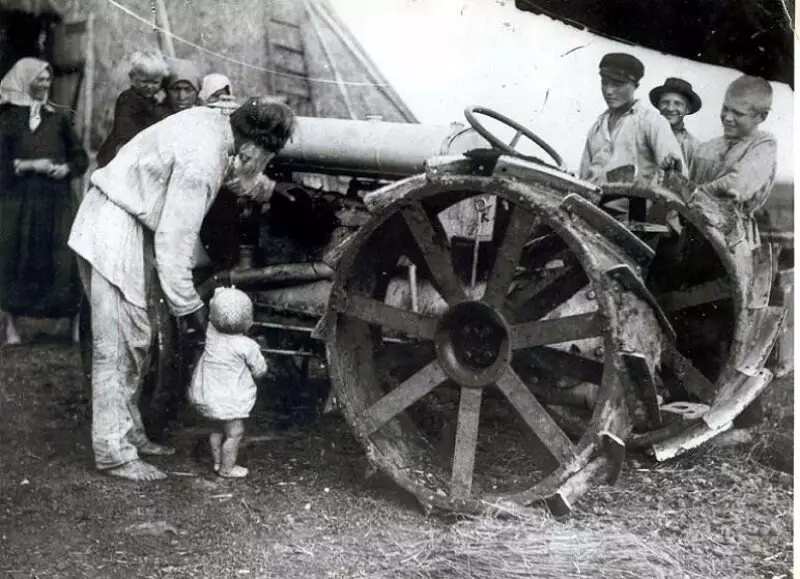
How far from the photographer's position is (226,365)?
3734 mm

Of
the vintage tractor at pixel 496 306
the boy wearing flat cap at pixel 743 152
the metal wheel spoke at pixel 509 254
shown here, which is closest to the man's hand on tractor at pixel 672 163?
the boy wearing flat cap at pixel 743 152

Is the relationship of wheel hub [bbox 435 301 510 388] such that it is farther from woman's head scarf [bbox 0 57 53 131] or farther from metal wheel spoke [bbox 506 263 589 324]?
woman's head scarf [bbox 0 57 53 131]

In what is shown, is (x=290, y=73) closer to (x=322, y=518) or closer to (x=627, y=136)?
(x=627, y=136)

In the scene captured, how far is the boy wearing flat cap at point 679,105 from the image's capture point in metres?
4.07

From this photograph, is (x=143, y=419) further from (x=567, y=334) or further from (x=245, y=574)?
(x=567, y=334)

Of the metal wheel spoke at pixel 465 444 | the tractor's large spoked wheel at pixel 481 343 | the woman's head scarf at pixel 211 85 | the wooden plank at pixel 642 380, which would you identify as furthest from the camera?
the woman's head scarf at pixel 211 85

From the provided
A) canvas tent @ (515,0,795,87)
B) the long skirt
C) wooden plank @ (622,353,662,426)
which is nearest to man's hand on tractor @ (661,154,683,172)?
canvas tent @ (515,0,795,87)

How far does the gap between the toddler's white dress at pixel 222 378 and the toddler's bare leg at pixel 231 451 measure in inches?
3.2

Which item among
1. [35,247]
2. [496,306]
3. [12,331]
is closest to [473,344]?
[496,306]

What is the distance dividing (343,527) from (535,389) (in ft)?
3.79

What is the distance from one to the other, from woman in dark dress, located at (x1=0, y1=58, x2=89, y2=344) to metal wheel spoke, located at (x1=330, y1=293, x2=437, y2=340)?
6.76 ft

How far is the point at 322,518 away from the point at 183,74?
2.59 metres

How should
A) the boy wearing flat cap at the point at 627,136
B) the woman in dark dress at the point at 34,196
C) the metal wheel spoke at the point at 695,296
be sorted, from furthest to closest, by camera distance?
the woman in dark dress at the point at 34,196
the boy wearing flat cap at the point at 627,136
the metal wheel spoke at the point at 695,296

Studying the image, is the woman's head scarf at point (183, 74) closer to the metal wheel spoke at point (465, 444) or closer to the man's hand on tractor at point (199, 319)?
the man's hand on tractor at point (199, 319)
